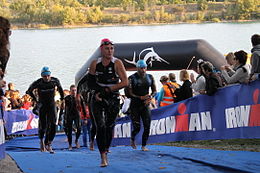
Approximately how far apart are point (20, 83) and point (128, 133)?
29277 mm

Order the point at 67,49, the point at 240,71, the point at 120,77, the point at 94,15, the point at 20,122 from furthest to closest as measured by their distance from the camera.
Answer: the point at 94,15 → the point at 67,49 → the point at 20,122 → the point at 240,71 → the point at 120,77

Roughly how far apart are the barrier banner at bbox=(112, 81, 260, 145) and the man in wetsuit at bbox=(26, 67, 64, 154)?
2.00m

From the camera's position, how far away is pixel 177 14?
361 ft

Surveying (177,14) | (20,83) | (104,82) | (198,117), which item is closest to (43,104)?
(198,117)

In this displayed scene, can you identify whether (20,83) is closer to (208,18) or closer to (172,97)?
(172,97)

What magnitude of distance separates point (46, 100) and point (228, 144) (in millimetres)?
3966

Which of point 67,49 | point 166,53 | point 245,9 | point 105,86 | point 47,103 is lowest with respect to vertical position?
point 47,103

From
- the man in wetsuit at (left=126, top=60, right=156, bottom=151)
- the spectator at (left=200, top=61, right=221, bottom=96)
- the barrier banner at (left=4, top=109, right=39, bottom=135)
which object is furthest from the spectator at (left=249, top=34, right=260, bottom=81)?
the barrier banner at (left=4, top=109, right=39, bottom=135)

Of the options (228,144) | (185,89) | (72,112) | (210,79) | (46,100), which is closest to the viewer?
(210,79)

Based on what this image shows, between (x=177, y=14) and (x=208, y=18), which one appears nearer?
(x=208, y=18)

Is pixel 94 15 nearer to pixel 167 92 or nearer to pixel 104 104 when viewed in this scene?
pixel 167 92

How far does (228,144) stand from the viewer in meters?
10.7

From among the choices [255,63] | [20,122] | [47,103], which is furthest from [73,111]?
[255,63]

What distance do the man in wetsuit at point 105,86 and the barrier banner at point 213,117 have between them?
8.17 feet
